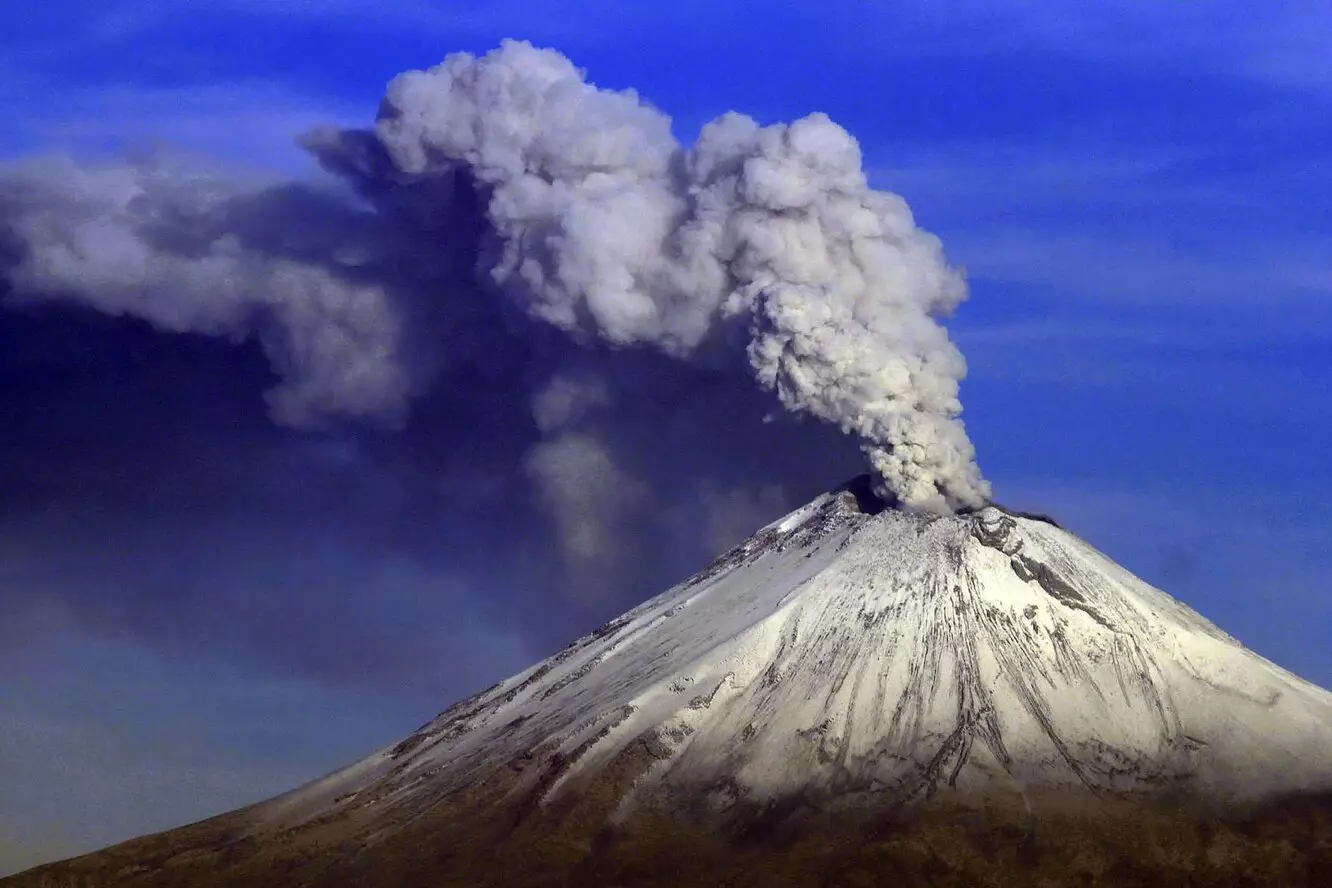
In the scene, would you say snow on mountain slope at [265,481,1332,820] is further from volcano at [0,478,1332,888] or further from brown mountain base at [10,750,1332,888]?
brown mountain base at [10,750,1332,888]

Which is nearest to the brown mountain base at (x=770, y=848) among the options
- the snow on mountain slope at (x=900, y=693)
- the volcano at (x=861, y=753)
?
the volcano at (x=861, y=753)

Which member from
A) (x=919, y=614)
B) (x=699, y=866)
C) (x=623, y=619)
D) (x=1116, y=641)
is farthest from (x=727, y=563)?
(x=699, y=866)

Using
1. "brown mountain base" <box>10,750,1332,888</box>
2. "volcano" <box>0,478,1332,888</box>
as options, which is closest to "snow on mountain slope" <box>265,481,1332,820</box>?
"volcano" <box>0,478,1332,888</box>

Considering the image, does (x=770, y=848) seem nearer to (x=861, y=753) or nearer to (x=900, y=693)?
(x=861, y=753)

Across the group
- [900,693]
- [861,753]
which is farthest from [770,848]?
[900,693]

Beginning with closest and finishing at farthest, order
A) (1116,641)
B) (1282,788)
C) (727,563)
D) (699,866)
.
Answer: (699,866) < (1282,788) < (1116,641) < (727,563)

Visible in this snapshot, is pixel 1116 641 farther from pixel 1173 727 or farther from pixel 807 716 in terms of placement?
pixel 807 716
